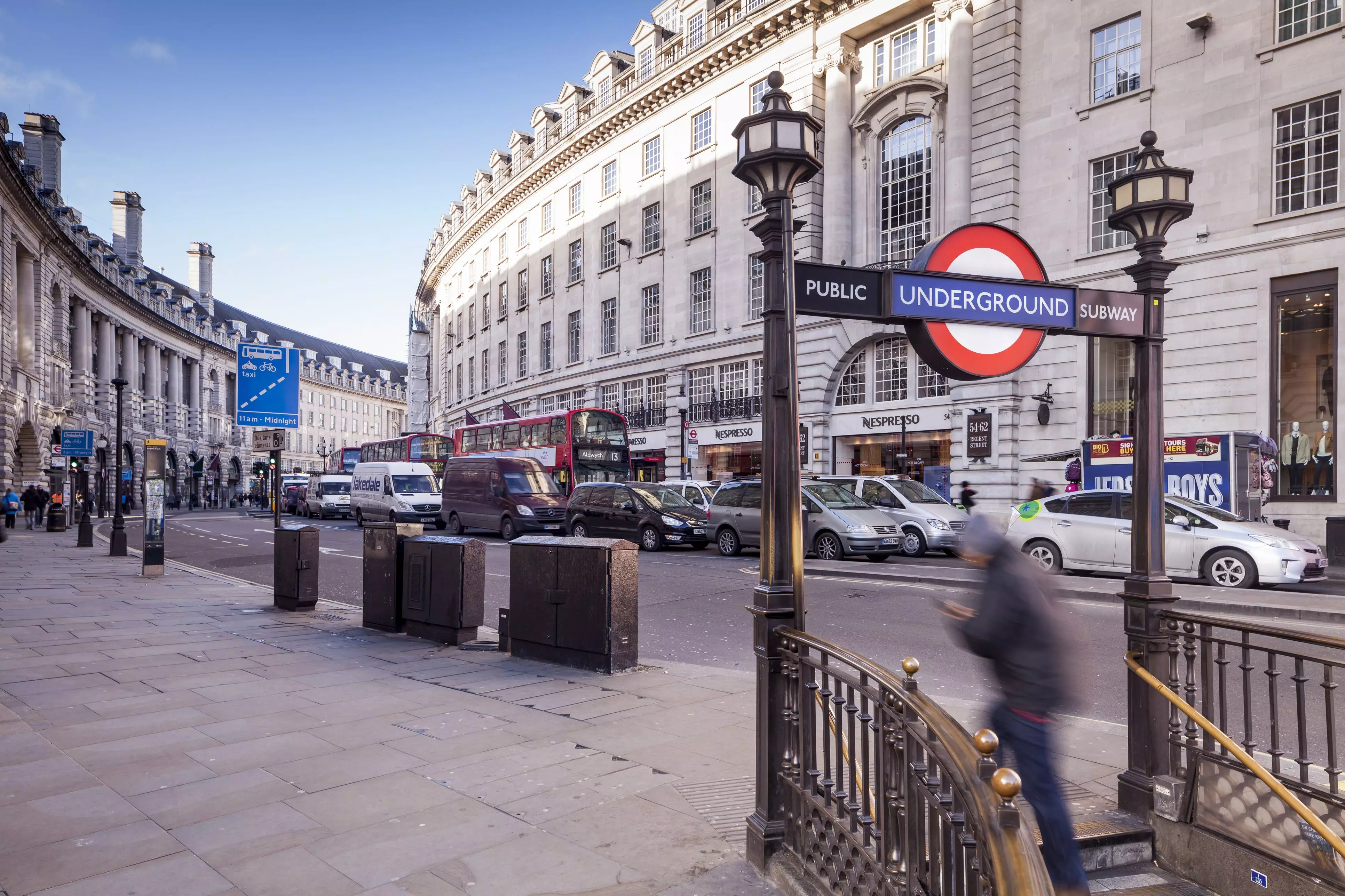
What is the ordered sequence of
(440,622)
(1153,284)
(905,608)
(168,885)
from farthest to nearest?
(905,608) < (440,622) < (1153,284) < (168,885)

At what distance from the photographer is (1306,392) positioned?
19.7m

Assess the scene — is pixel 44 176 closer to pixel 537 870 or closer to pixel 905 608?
pixel 905 608

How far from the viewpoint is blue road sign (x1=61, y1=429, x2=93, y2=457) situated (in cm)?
3022

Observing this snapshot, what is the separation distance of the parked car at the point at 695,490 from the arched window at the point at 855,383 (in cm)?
644

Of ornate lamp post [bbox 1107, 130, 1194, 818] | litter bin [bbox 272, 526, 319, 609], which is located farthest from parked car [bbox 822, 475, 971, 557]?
ornate lamp post [bbox 1107, 130, 1194, 818]

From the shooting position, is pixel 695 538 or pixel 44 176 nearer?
pixel 695 538

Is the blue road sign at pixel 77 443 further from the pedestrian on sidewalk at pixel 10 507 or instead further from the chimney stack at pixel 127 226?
the chimney stack at pixel 127 226

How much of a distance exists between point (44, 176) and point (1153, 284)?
63959 millimetres

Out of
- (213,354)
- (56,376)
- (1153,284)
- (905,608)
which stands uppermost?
(213,354)

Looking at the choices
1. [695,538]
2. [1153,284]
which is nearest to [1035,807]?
[1153,284]

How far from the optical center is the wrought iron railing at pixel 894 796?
79.4 inches

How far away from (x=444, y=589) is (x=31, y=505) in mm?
39221

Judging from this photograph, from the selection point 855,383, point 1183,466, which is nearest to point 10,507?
point 855,383

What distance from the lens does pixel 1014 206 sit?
2458cm
